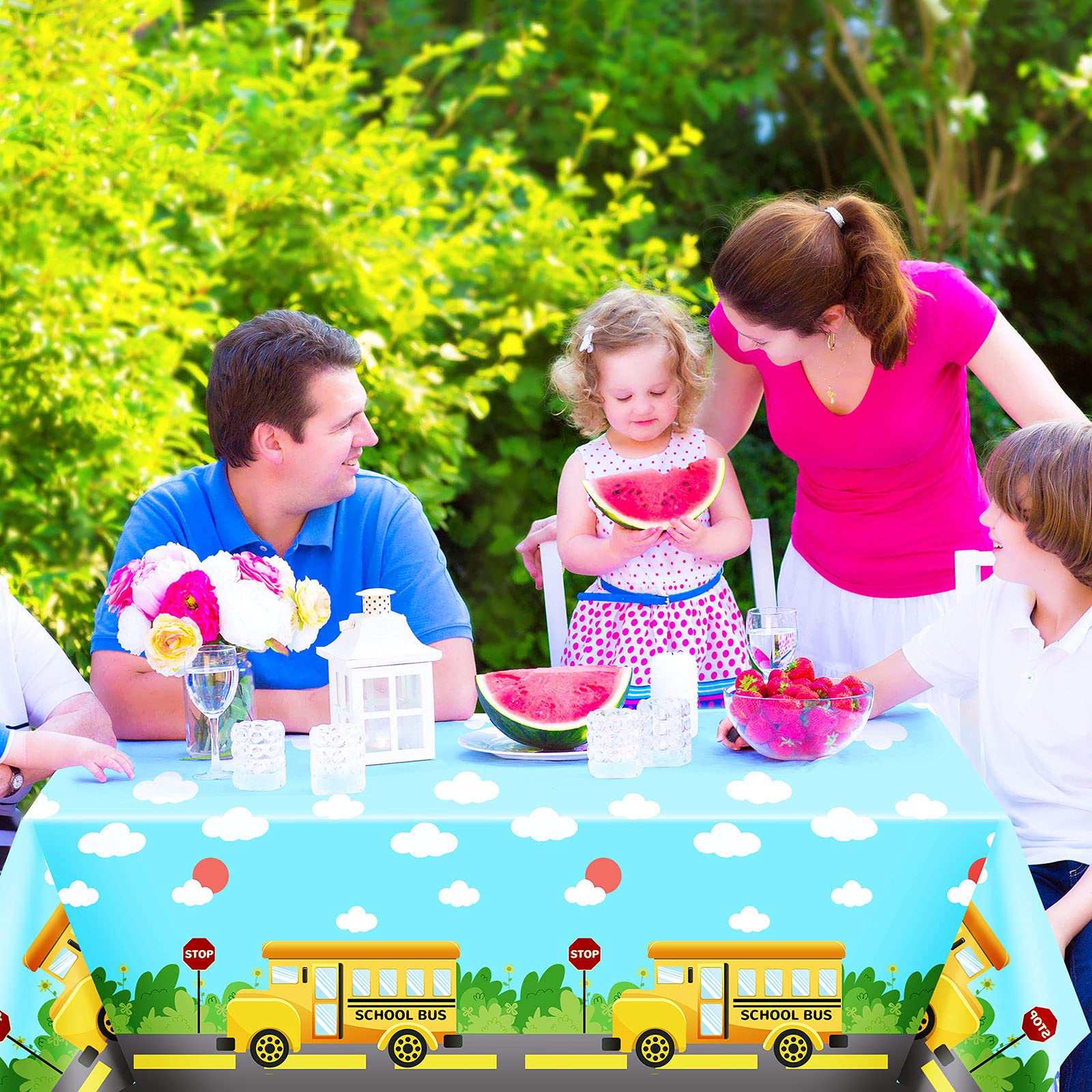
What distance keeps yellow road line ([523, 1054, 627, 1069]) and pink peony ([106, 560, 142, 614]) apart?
1.11 m

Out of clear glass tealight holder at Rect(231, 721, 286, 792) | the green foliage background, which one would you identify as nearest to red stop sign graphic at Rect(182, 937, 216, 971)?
clear glass tealight holder at Rect(231, 721, 286, 792)

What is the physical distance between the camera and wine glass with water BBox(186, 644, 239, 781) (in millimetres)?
2502

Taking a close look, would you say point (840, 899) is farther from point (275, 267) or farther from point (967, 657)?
point (275, 267)

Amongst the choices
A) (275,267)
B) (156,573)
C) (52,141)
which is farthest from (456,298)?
(156,573)

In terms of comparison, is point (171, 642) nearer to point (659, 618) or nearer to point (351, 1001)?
point (351, 1001)

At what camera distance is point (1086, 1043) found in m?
2.30

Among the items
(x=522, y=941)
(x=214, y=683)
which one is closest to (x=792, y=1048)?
(x=522, y=941)

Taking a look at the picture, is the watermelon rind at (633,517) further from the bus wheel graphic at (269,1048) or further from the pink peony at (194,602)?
the bus wheel graphic at (269,1048)

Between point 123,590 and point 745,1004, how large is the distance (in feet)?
4.45

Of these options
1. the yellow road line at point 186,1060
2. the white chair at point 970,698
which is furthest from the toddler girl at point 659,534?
the yellow road line at point 186,1060

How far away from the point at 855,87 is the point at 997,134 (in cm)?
93

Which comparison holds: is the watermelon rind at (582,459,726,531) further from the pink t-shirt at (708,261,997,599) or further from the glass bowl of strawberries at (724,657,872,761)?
the glass bowl of strawberries at (724,657,872,761)

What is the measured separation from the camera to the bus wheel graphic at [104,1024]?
89.2 inches

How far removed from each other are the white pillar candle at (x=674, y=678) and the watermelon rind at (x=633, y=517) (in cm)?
55
